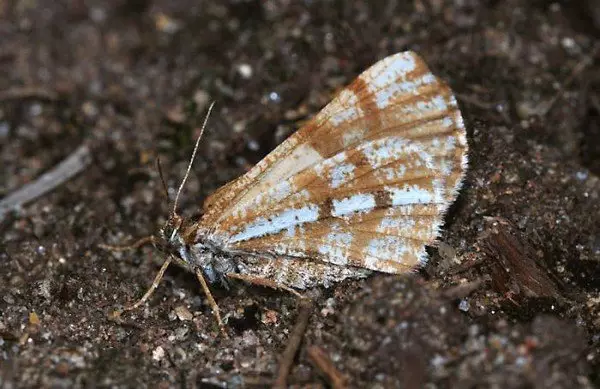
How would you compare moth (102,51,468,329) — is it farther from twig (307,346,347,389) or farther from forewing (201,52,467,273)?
twig (307,346,347,389)

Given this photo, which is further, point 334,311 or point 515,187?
point 515,187

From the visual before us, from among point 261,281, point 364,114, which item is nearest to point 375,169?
point 364,114

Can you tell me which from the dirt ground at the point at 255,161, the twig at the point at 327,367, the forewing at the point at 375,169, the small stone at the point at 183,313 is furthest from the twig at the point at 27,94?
the twig at the point at 327,367

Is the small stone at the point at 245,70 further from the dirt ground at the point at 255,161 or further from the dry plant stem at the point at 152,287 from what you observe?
the dry plant stem at the point at 152,287

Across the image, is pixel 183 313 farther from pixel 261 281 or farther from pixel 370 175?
pixel 370 175

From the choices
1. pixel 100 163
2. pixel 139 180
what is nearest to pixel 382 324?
pixel 139 180

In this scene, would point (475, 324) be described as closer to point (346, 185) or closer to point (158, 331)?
point (346, 185)

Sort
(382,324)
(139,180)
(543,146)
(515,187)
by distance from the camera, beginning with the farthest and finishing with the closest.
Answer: (139,180) → (543,146) → (515,187) → (382,324)
